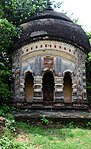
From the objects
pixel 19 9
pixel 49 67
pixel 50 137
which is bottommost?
pixel 50 137

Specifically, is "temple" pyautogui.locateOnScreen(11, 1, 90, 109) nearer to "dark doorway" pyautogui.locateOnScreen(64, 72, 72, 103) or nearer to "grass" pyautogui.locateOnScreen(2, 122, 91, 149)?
"dark doorway" pyautogui.locateOnScreen(64, 72, 72, 103)

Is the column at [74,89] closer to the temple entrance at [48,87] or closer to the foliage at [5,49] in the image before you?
the temple entrance at [48,87]

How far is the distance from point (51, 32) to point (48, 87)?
2.74 metres

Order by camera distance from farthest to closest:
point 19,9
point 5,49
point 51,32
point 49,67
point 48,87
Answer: point 19,9, point 48,87, point 5,49, point 51,32, point 49,67

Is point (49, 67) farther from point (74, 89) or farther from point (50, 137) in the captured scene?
point (50, 137)

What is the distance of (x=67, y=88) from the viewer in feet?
46.8

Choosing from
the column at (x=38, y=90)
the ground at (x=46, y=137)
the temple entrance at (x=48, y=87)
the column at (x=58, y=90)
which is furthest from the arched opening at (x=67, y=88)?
the ground at (x=46, y=137)

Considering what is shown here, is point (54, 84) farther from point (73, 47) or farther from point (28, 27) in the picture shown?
point (28, 27)

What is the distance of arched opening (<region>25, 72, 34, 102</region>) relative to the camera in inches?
550

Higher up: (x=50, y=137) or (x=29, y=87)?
(x=29, y=87)

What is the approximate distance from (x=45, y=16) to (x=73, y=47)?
99.1 inches

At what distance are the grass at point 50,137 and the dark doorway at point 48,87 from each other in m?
4.05

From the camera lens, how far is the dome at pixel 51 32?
13.4m

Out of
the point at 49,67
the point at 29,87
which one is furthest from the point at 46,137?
the point at 29,87
